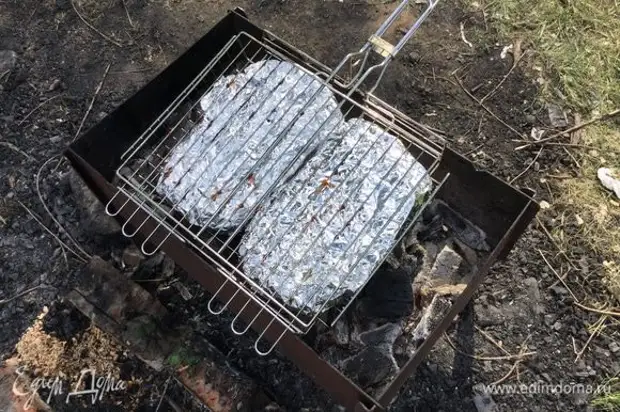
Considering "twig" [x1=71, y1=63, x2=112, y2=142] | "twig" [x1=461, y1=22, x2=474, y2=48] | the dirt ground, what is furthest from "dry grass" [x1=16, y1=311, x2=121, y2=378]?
"twig" [x1=461, y1=22, x2=474, y2=48]

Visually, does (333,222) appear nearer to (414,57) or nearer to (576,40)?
(414,57)

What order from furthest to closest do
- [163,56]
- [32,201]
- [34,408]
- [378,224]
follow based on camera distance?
[163,56], [32,201], [34,408], [378,224]

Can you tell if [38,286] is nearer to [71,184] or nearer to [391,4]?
[71,184]

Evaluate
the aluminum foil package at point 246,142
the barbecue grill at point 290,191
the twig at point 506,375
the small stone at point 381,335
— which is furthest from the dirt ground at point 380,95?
the aluminum foil package at point 246,142

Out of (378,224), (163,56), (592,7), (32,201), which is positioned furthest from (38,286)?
(592,7)

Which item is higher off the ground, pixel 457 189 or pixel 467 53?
pixel 467 53
